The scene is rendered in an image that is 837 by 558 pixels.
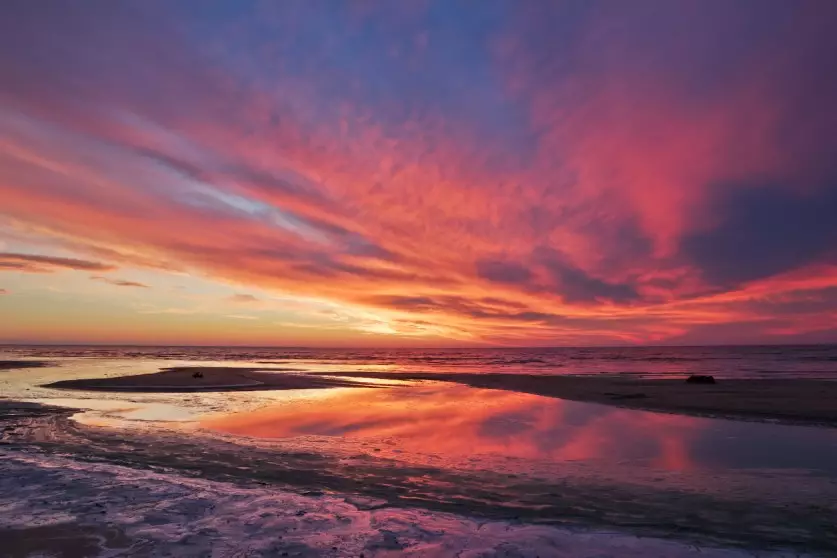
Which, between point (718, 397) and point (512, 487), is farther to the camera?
point (718, 397)

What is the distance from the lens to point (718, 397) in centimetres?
2692

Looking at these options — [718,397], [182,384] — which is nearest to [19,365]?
[182,384]

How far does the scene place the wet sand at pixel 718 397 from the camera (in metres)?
20.8

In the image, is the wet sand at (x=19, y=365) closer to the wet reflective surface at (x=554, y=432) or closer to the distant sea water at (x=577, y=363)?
the distant sea water at (x=577, y=363)

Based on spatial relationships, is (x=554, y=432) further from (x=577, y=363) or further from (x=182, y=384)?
(x=577, y=363)

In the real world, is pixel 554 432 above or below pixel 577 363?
below

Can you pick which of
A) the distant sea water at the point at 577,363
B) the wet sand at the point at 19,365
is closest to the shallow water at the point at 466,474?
the distant sea water at the point at 577,363

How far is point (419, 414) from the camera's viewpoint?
71.0ft

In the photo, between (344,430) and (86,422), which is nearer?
(344,430)

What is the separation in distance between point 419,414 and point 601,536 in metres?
14.3

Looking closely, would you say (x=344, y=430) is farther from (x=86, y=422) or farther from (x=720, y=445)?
(x=720, y=445)

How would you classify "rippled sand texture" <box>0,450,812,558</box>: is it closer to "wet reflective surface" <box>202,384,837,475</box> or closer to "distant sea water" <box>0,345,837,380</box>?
"wet reflective surface" <box>202,384,837,475</box>

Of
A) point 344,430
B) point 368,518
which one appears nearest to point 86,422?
point 344,430

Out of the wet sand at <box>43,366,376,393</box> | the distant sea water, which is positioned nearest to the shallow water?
the wet sand at <box>43,366,376,393</box>
